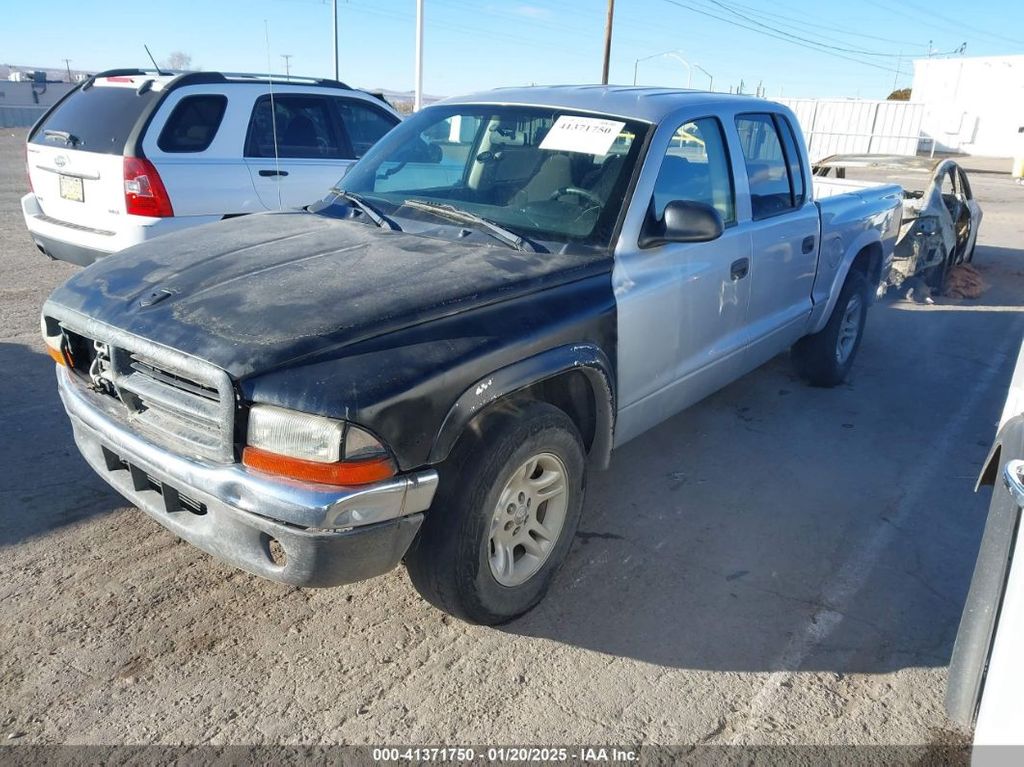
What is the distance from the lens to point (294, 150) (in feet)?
23.3

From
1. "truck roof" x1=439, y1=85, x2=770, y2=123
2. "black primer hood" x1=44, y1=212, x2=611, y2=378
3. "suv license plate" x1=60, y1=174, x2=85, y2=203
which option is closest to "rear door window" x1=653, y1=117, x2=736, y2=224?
"truck roof" x1=439, y1=85, x2=770, y2=123

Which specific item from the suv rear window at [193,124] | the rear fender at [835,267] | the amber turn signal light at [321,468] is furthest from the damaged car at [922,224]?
the amber turn signal light at [321,468]

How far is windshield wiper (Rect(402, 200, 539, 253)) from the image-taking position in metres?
3.37

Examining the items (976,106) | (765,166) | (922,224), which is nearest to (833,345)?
(765,166)

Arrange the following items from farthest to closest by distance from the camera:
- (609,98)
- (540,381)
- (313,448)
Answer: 1. (609,98)
2. (540,381)
3. (313,448)

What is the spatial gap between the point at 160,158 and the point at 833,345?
5163 mm

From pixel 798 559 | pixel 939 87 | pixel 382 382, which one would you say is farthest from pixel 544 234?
pixel 939 87

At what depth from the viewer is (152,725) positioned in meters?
2.55

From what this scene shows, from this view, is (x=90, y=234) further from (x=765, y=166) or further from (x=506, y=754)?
(x=506, y=754)

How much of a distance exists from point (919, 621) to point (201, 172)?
5.70m

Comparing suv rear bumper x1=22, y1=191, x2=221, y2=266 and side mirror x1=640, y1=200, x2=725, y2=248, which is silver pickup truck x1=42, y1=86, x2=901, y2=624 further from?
suv rear bumper x1=22, y1=191, x2=221, y2=266

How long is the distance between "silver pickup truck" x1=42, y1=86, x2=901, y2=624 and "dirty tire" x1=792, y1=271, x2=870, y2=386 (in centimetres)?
129

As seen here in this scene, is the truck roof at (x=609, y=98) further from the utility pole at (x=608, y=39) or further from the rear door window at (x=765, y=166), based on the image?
the utility pole at (x=608, y=39)

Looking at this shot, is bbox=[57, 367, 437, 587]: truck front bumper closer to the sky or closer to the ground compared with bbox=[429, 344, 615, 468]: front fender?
closer to the ground
